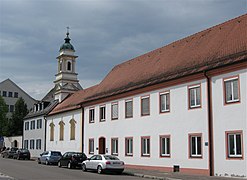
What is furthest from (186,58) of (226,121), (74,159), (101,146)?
(101,146)

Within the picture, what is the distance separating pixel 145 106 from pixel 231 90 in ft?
29.4

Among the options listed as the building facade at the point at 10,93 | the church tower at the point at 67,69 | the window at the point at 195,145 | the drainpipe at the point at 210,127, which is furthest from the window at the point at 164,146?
the building facade at the point at 10,93

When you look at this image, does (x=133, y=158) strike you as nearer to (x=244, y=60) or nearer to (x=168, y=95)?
(x=168, y=95)

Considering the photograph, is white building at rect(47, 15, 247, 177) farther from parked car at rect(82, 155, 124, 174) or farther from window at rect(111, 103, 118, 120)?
parked car at rect(82, 155, 124, 174)

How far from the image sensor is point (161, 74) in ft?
94.4

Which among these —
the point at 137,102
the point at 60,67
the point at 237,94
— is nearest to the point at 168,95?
the point at 137,102

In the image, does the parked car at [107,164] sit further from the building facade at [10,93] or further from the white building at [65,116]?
the building facade at [10,93]

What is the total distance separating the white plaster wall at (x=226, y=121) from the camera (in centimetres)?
2100

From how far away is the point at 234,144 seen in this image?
2162 cm

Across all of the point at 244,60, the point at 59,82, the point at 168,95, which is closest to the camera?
the point at 244,60

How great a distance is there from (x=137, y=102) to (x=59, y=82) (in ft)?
102

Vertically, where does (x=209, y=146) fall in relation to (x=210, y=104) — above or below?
below

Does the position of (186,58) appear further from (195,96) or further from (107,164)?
(107,164)

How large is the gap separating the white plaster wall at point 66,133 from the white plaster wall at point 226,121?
66.3 ft
